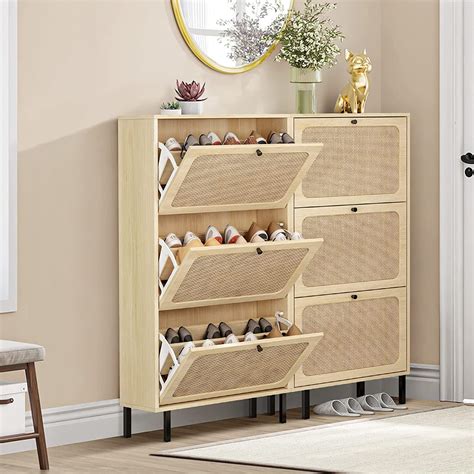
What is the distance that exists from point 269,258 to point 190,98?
27.8 inches

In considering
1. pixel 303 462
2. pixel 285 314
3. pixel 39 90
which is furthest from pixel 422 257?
pixel 39 90

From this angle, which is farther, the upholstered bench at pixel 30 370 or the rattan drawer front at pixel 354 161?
the rattan drawer front at pixel 354 161

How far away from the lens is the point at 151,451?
4.32 meters

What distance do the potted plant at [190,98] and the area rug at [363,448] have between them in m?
1.30

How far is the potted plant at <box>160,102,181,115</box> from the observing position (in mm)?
4551

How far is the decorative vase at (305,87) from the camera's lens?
506cm

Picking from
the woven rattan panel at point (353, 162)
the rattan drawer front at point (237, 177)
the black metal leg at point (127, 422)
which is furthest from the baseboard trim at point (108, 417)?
the woven rattan panel at point (353, 162)

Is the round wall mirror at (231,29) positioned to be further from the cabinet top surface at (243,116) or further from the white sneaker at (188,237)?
the white sneaker at (188,237)

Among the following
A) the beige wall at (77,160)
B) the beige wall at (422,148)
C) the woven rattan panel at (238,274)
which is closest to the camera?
the beige wall at (77,160)

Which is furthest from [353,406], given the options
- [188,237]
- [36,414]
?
[36,414]

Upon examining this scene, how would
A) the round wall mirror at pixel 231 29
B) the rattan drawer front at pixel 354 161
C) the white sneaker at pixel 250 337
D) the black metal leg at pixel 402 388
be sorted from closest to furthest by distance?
the white sneaker at pixel 250 337, the round wall mirror at pixel 231 29, the rattan drawer front at pixel 354 161, the black metal leg at pixel 402 388

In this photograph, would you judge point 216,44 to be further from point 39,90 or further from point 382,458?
point 382,458

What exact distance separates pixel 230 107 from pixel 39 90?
3.21ft

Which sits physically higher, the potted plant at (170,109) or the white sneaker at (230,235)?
the potted plant at (170,109)
